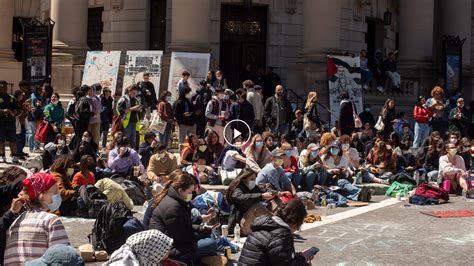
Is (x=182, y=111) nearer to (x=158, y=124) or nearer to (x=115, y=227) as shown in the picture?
(x=158, y=124)

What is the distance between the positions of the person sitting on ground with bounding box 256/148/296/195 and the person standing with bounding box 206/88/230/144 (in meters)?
5.42

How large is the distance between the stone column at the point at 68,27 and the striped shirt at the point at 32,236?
20.4 metres

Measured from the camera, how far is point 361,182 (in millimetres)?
19750

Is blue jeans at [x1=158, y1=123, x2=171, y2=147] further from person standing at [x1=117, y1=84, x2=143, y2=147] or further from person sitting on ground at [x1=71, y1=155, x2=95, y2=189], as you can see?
person sitting on ground at [x1=71, y1=155, x2=95, y2=189]

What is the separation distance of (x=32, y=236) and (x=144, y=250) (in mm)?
1012

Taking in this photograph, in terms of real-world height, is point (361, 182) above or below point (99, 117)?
below

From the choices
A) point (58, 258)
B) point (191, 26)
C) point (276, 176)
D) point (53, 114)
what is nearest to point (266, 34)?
point (191, 26)

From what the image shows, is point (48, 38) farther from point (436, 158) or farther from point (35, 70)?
point (436, 158)

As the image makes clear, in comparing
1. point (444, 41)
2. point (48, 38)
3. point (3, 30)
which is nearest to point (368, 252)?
point (48, 38)

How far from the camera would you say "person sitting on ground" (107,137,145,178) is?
16.8 metres

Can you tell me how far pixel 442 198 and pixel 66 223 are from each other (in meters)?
7.81

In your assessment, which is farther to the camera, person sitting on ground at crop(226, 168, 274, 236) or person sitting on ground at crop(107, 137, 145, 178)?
person sitting on ground at crop(107, 137, 145, 178)

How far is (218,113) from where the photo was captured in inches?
818

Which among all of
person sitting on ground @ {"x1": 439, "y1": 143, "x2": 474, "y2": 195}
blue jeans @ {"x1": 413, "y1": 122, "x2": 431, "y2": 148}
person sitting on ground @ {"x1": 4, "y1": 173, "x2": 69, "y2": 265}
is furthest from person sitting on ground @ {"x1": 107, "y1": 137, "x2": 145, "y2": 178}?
blue jeans @ {"x1": 413, "y1": 122, "x2": 431, "y2": 148}
